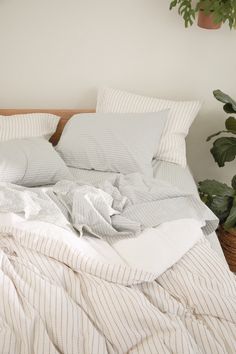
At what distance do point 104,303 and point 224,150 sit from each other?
1.45 meters

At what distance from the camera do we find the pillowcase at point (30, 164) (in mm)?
1986

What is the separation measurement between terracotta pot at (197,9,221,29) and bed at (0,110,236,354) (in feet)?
3.67

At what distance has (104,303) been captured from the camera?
1286 millimetres

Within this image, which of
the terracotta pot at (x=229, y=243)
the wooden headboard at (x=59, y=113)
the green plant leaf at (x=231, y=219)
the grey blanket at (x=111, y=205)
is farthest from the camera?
the wooden headboard at (x=59, y=113)

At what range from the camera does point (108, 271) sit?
1.39 meters

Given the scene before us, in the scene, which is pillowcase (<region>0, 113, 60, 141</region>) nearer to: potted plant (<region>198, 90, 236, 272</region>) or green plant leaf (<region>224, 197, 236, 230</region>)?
potted plant (<region>198, 90, 236, 272</region>)

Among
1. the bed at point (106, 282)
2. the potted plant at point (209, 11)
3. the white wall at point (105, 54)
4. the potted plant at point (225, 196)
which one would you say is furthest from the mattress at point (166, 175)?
the potted plant at point (209, 11)

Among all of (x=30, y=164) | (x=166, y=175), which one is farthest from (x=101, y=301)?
(x=166, y=175)

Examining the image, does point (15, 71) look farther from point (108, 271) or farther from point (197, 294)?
point (197, 294)

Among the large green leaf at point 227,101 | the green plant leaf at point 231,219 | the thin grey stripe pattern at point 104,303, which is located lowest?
the green plant leaf at point 231,219

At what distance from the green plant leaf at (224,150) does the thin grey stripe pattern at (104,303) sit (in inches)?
39.8

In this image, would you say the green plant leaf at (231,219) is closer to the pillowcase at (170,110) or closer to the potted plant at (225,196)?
the potted plant at (225,196)

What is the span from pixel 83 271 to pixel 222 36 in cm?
177

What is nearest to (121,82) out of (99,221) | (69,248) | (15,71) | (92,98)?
(92,98)
